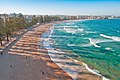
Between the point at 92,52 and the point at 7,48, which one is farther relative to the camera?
the point at 7,48

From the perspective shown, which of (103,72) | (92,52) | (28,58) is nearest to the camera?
(103,72)

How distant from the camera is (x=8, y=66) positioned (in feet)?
128

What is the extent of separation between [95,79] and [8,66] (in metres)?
15.7

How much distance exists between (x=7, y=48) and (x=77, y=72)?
24.3 metres

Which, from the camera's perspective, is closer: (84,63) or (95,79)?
(95,79)

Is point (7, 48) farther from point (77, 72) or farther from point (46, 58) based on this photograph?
point (77, 72)

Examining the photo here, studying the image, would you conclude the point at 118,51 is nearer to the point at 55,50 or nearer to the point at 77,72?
the point at 55,50

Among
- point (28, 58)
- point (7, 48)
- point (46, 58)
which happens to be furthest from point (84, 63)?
point (7, 48)

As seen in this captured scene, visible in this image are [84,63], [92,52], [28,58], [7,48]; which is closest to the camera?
[84,63]

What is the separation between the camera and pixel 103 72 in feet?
119

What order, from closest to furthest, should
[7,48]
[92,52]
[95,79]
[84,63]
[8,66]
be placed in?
[95,79]
[8,66]
[84,63]
[92,52]
[7,48]

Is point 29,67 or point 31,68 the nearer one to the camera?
point 31,68

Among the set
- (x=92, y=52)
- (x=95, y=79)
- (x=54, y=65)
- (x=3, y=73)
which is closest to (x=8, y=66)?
(x=3, y=73)

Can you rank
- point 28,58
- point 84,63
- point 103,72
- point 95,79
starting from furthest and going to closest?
1. point 28,58
2. point 84,63
3. point 103,72
4. point 95,79
